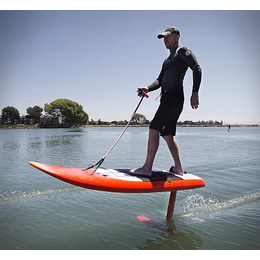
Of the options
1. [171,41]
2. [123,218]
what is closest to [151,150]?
[123,218]

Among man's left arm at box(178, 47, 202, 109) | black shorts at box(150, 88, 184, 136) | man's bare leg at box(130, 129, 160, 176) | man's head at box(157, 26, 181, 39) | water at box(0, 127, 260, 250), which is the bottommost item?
water at box(0, 127, 260, 250)

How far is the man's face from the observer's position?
4.36 meters

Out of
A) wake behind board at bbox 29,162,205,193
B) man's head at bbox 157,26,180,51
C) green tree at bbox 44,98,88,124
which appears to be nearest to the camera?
wake behind board at bbox 29,162,205,193

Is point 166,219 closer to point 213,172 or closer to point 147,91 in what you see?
point 147,91

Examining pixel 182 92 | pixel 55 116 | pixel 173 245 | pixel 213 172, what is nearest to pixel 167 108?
pixel 182 92

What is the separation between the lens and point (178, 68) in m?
4.30

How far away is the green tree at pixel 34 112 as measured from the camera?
126500mm

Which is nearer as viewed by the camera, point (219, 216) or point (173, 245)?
point (173, 245)

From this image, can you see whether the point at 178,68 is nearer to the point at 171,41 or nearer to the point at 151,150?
the point at 171,41

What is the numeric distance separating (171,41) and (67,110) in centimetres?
11092

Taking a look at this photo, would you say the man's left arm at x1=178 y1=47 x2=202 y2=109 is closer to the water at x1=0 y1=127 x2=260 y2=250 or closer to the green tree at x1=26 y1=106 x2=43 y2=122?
the water at x1=0 y1=127 x2=260 y2=250

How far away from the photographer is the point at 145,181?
156 inches

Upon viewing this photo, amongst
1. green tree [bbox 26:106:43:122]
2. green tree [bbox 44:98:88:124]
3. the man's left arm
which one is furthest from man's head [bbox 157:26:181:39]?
green tree [bbox 26:106:43:122]

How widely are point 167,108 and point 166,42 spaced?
118cm
